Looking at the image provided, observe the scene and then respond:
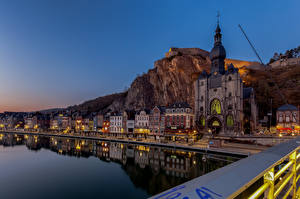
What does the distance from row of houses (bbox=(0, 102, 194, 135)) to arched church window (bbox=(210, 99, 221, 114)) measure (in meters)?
7.43

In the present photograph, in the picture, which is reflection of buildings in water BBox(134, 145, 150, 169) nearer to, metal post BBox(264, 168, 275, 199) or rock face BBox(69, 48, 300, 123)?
metal post BBox(264, 168, 275, 199)

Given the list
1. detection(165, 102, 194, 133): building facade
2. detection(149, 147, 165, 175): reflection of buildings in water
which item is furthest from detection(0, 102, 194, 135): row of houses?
detection(149, 147, 165, 175): reflection of buildings in water

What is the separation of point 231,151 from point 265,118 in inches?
1576

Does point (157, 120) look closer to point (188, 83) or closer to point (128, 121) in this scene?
point (128, 121)

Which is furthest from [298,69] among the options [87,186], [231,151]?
[87,186]

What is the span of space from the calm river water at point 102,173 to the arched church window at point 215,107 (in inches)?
956

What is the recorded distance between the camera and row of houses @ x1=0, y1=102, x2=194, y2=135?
59591 mm

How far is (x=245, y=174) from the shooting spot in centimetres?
219

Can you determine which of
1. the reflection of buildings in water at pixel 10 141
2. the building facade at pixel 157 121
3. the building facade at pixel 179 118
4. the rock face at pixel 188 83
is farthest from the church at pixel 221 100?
the reflection of buildings in water at pixel 10 141

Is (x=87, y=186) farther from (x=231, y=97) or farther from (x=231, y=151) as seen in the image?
(x=231, y=97)

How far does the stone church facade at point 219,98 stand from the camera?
5456cm

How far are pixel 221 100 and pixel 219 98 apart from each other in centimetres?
105

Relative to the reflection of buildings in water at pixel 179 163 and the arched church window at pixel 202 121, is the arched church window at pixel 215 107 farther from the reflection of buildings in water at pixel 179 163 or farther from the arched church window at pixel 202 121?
the reflection of buildings in water at pixel 179 163

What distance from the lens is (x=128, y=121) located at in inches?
2879
